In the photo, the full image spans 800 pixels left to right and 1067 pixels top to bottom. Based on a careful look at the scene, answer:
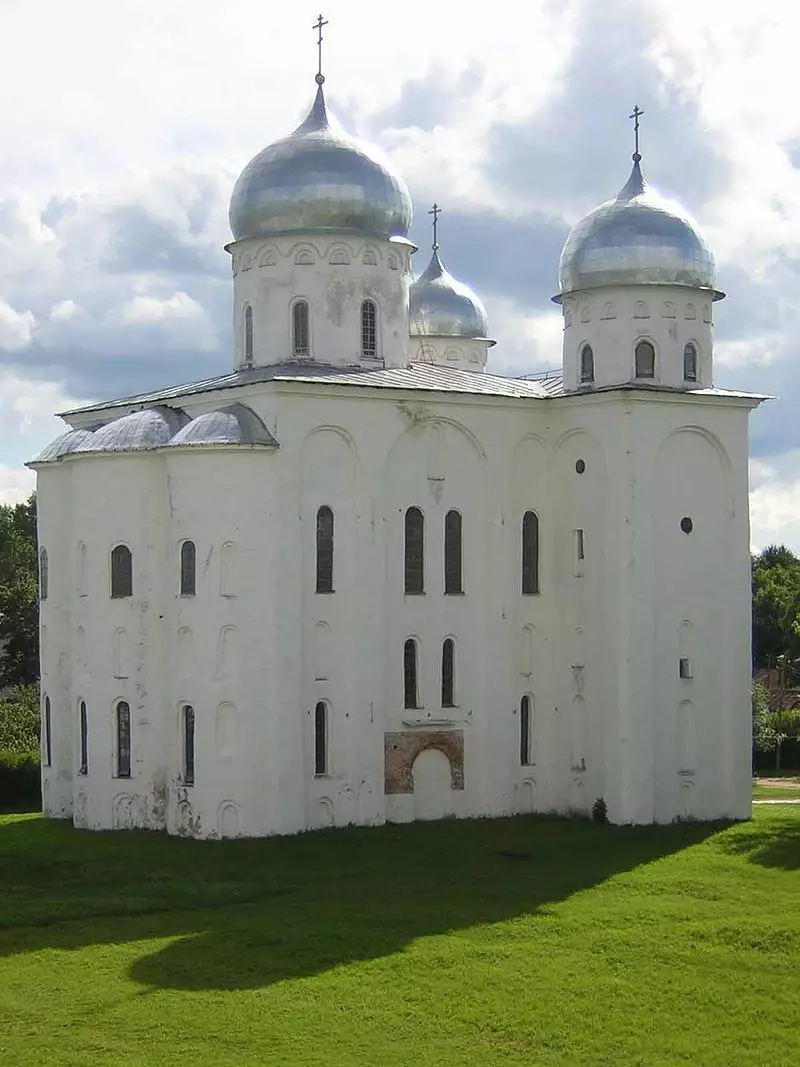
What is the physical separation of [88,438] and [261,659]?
6.34 m

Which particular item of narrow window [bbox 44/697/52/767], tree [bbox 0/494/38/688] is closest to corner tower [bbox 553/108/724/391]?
narrow window [bbox 44/697/52/767]

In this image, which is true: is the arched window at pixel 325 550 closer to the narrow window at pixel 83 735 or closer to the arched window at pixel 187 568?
the arched window at pixel 187 568

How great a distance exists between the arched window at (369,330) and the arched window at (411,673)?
5962 mm

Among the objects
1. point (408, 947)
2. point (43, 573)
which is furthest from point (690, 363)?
point (408, 947)

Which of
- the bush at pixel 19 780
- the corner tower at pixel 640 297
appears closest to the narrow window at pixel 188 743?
the corner tower at pixel 640 297

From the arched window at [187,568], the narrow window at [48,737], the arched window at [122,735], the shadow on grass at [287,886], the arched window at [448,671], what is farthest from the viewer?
the narrow window at [48,737]

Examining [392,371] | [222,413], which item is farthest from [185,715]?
[392,371]

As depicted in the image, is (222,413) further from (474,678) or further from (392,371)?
(474,678)

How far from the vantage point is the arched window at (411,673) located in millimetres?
33031

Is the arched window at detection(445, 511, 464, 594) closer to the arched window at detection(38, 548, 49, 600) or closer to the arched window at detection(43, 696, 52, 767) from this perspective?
the arched window at detection(38, 548, 49, 600)

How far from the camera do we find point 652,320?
3406 centimetres

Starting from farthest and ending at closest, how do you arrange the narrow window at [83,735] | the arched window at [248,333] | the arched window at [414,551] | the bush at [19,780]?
the bush at [19,780], the arched window at [248,333], the narrow window at [83,735], the arched window at [414,551]

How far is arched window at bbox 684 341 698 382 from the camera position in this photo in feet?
113

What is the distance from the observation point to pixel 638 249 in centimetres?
3400
